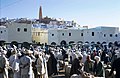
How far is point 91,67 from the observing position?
43.5 ft

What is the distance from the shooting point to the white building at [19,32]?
57469 mm

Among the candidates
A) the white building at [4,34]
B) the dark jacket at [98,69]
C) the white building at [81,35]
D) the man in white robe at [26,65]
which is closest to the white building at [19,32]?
the white building at [4,34]

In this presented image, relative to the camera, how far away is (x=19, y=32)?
191 feet

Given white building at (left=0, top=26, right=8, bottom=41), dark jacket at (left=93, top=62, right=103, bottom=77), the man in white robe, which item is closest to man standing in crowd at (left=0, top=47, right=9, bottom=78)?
the man in white robe

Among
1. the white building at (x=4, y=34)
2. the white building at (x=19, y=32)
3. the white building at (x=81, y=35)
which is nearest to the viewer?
the white building at (x=4, y=34)

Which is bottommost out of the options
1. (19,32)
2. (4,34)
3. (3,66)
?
(3,66)

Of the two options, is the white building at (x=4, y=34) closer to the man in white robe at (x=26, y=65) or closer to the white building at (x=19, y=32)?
the white building at (x=19, y=32)

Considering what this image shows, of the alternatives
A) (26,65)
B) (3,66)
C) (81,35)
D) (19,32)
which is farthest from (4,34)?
(26,65)

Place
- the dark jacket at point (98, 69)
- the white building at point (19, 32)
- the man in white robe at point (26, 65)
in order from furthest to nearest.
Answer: the white building at point (19, 32)
the dark jacket at point (98, 69)
the man in white robe at point (26, 65)

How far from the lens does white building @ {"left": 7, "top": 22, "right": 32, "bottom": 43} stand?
57.5 m

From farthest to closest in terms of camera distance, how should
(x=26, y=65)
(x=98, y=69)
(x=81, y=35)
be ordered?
(x=81, y=35) < (x=98, y=69) < (x=26, y=65)

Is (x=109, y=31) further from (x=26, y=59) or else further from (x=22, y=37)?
(x=26, y=59)

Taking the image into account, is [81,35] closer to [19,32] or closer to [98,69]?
[19,32]

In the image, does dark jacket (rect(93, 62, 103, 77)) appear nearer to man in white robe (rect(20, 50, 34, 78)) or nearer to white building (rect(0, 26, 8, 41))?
man in white robe (rect(20, 50, 34, 78))
